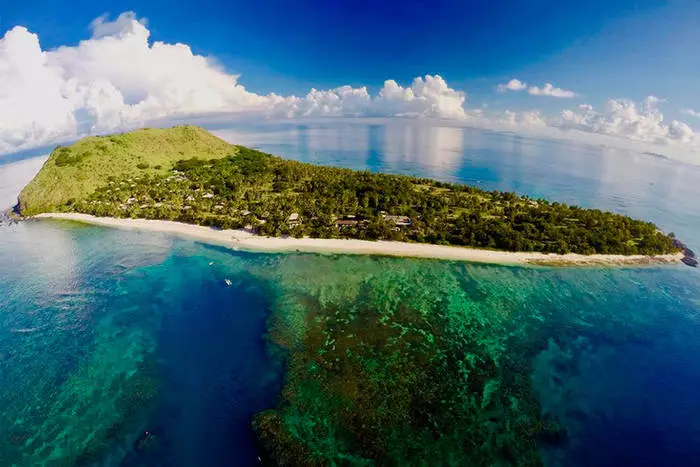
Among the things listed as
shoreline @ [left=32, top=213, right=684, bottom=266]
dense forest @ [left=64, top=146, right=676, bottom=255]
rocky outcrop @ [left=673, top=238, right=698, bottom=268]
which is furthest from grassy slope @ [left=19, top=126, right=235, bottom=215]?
rocky outcrop @ [left=673, top=238, right=698, bottom=268]

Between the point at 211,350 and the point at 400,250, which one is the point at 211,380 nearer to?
the point at 211,350

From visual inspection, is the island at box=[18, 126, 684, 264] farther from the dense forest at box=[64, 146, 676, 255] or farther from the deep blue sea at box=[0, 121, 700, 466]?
the deep blue sea at box=[0, 121, 700, 466]

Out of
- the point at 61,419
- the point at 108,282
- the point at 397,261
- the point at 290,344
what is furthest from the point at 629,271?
the point at 108,282

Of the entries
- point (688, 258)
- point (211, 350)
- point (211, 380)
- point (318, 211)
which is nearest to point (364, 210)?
point (318, 211)

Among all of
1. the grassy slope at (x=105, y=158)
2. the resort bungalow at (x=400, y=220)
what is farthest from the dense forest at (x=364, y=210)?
the grassy slope at (x=105, y=158)

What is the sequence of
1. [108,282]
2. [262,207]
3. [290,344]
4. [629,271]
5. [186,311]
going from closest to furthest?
1. [290,344]
2. [186,311]
3. [108,282]
4. [629,271]
5. [262,207]

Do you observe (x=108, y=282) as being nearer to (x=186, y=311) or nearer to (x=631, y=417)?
(x=186, y=311)
